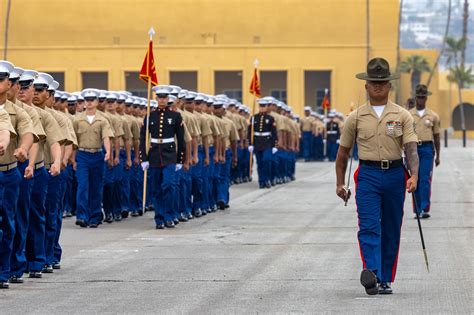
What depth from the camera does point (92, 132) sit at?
2084 centimetres

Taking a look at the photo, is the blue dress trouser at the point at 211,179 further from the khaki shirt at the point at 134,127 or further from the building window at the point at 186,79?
the building window at the point at 186,79

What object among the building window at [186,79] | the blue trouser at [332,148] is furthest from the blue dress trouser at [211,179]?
the building window at [186,79]

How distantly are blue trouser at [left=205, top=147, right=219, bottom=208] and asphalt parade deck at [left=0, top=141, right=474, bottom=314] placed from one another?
3.13 feet

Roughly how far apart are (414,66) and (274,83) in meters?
13.8

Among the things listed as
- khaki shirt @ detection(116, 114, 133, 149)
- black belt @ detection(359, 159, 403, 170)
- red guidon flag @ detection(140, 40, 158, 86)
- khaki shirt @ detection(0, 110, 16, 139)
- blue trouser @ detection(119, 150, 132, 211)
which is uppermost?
red guidon flag @ detection(140, 40, 158, 86)

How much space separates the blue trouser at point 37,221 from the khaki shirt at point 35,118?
0.52 metres

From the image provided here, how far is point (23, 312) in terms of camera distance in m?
10.9

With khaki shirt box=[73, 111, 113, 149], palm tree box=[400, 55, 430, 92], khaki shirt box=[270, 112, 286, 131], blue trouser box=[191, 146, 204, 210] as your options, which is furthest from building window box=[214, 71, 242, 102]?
khaki shirt box=[73, 111, 113, 149]

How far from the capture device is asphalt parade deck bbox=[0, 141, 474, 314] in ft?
36.9

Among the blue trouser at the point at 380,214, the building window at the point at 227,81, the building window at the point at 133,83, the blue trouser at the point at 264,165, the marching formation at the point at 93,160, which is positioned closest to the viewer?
the blue trouser at the point at 380,214

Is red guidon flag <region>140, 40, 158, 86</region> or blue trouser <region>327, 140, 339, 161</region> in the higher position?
red guidon flag <region>140, 40, 158, 86</region>

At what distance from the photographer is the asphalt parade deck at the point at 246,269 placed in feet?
36.9

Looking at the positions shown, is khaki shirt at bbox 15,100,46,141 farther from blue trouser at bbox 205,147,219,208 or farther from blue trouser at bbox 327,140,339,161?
blue trouser at bbox 327,140,339,161

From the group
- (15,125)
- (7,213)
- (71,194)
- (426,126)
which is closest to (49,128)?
(15,125)
